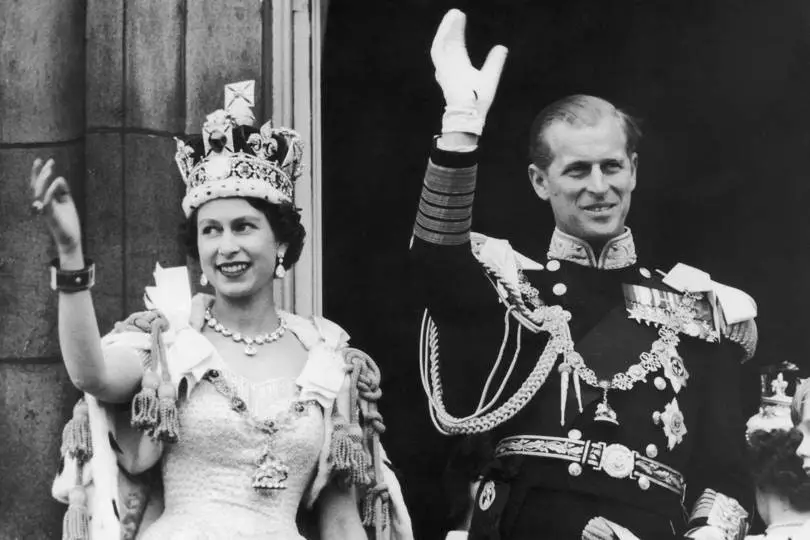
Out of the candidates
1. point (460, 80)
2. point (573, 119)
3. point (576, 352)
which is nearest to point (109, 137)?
point (460, 80)

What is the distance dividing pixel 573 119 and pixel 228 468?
163cm

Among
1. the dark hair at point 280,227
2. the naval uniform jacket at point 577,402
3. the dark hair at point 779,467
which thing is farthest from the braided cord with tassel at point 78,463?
the dark hair at point 779,467

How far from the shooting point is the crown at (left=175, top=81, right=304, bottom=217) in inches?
218

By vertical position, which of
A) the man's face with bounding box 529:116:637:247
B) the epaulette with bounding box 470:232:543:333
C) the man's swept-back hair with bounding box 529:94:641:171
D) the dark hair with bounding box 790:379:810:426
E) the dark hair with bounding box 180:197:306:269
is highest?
the man's swept-back hair with bounding box 529:94:641:171

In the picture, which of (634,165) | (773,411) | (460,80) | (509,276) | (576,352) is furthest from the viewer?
(634,165)

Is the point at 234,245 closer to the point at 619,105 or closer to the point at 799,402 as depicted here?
the point at 619,105

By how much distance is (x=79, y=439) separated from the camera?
534cm

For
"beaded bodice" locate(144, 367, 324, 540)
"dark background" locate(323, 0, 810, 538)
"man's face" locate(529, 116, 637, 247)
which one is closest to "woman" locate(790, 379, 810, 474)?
"dark background" locate(323, 0, 810, 538)

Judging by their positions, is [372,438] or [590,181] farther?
[590,181]

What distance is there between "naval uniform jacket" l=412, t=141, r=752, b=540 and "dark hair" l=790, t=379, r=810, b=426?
0.62 feet

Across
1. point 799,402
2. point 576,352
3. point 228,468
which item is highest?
point 576,352

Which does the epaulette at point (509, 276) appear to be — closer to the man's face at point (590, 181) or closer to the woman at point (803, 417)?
the man's face at point (590, 181)

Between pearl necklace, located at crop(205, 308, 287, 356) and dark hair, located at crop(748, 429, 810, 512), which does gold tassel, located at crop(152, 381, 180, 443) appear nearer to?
pearl necklace, located at crop(205, 308, 287, 356)

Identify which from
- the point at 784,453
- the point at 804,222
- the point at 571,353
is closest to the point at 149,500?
the point at 571,353
